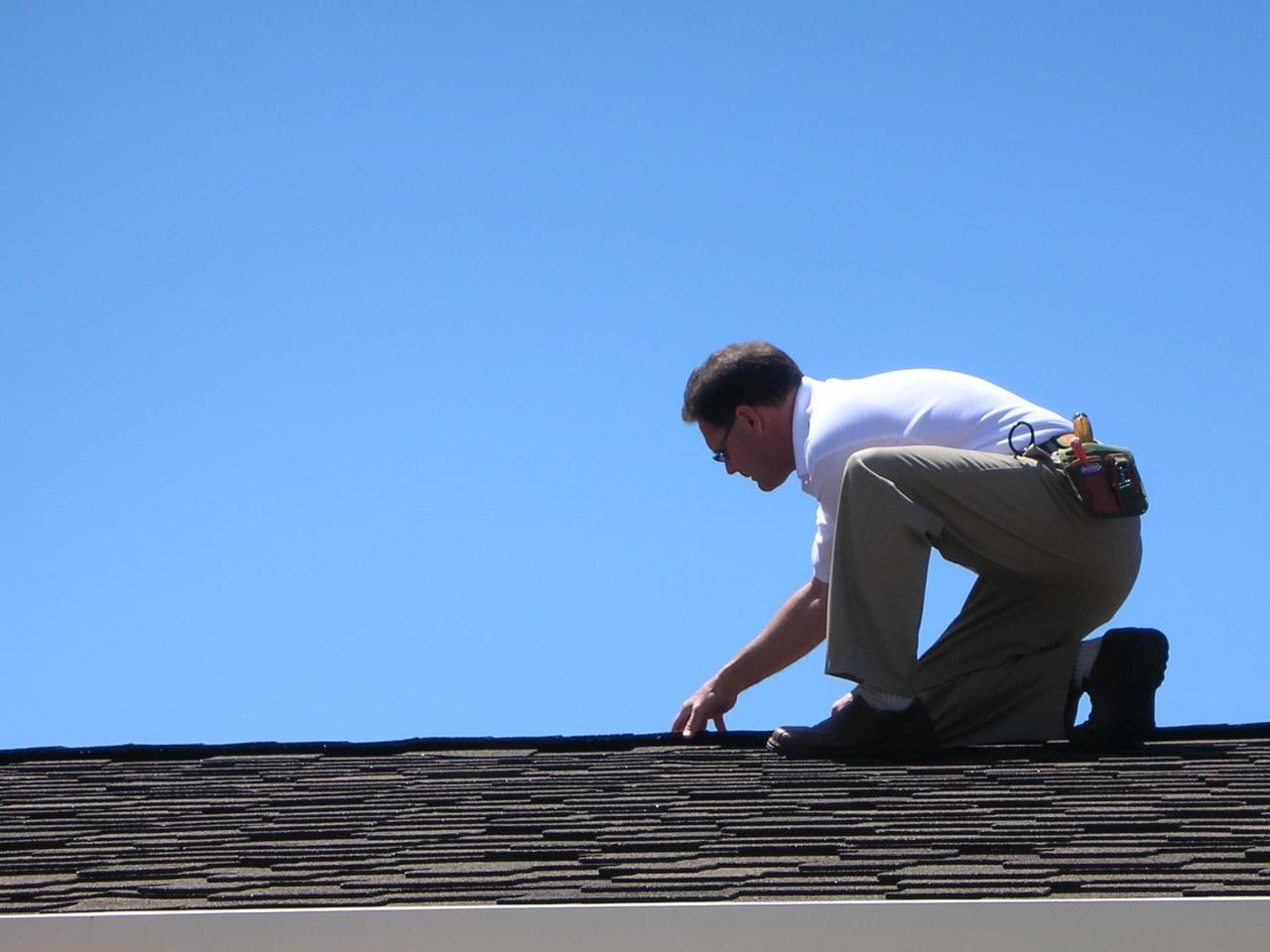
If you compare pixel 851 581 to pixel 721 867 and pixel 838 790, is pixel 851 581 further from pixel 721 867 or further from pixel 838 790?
pixel 721 867

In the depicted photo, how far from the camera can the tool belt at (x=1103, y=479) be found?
5.16 meters

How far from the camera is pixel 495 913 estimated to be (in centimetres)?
359

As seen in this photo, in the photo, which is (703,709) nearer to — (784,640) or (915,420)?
(784,640)

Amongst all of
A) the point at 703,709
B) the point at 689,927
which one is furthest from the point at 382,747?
the point at 689,927

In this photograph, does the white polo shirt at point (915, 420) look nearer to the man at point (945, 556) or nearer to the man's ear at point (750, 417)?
the man at point (945, 556)

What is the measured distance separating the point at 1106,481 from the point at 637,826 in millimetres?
1662

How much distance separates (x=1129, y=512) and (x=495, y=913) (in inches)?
94.5

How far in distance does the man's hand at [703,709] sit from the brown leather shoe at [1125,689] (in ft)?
3.56

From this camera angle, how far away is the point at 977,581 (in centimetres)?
563

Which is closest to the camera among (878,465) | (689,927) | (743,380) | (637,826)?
(689,927)

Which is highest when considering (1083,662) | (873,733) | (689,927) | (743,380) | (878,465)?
(743,380)

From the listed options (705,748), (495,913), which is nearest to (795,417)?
(705,748)

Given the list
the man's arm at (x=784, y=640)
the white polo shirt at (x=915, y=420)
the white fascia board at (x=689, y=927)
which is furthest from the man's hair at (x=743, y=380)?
the white fascia board at (x=689, y=927)

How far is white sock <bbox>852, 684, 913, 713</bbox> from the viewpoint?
520 centimetres
